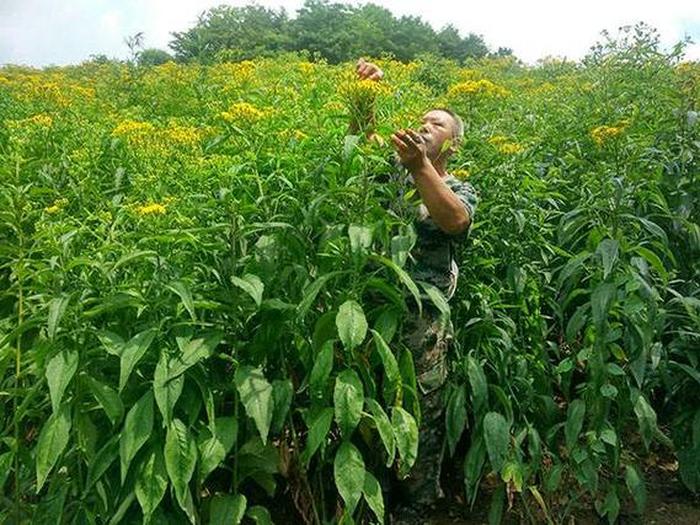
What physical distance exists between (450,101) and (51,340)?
227 centimetres

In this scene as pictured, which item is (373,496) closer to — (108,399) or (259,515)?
(259,515)

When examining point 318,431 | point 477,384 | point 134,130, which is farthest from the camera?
point 134,130

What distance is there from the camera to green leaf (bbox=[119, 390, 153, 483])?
252cm

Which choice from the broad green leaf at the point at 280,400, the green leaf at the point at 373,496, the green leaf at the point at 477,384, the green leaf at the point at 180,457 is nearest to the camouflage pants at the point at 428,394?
the green leaf at the point at 477,384

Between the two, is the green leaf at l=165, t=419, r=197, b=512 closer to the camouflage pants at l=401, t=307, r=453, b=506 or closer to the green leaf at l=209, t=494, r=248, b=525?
A: the green leaf at l=209, t=494, r=248, b=525

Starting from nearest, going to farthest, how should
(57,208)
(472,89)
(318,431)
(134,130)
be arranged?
1. (318,431)
2. (57,208)
3. (134,130)
4. (472,89)

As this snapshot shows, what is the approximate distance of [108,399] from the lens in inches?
A: 102

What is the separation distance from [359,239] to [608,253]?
3.24ft

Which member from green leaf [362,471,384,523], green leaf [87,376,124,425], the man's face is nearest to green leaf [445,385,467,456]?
green leaf [362,471,384,523]

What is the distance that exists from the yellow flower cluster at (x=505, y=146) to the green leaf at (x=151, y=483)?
6.18 ft

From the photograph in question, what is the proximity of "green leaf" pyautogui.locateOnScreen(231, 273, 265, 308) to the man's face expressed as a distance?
958mm

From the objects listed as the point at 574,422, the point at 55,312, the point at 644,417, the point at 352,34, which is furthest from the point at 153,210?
the point at 352,34

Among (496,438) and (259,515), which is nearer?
(259,515)

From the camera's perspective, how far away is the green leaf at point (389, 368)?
271 cm
